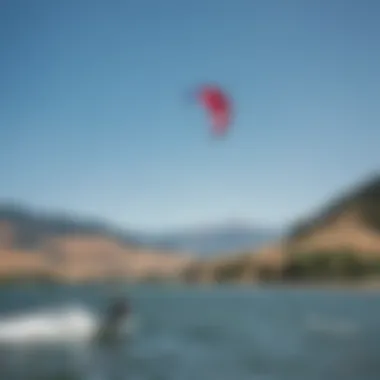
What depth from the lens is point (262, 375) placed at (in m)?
5.90

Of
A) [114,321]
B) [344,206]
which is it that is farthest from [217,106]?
[114,321]

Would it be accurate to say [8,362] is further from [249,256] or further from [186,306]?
[186,306]

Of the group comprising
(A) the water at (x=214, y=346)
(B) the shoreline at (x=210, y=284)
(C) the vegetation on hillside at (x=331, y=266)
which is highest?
(C) the vegetation on hillside at (x=331, y=266)

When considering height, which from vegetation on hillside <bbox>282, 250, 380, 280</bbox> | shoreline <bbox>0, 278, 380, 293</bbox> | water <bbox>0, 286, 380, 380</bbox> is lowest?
water <bbox>0, 286, 380, 380</bbox>

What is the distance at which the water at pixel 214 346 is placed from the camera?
6121 millimetres

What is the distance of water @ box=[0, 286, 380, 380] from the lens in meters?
6.12

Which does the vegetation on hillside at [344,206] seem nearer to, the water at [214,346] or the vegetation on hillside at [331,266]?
the vegetation on hillside at [331,266]

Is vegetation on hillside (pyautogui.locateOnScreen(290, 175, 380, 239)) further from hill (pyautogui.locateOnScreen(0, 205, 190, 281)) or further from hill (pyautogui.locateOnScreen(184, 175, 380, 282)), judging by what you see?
hill (pyautogui.locateOnScreen(0, 205, 190, 281))

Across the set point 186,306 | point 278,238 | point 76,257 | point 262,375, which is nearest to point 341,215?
point 278,238

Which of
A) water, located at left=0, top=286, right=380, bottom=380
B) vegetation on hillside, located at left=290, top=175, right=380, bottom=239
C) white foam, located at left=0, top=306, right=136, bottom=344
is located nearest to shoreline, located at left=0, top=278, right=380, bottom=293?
water, located at left=0, top=286, right=380, bottom=380

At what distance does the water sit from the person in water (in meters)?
0.16

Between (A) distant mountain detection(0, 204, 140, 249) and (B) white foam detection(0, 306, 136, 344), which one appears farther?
(B) white foam detection(0, 306, 136, 344)

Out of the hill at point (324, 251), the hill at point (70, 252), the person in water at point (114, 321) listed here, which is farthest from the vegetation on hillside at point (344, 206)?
the person in water at point (114, 321)

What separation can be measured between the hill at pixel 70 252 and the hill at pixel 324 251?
33 centimetres
